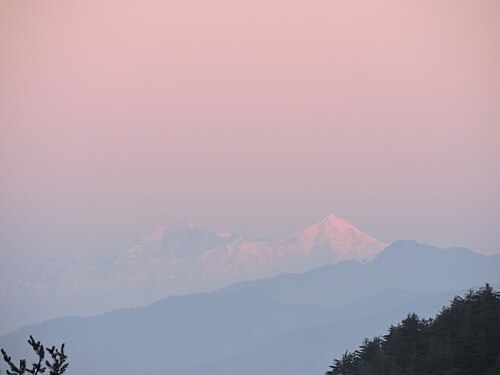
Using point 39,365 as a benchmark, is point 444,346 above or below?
above

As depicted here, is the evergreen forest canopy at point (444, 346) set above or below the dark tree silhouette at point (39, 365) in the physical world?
above

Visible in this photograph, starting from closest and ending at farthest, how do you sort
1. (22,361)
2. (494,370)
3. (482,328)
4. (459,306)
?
1. (22,361)
2. (494,370)
3. (482,328)
4. (459,306)

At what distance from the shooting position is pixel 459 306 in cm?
8712

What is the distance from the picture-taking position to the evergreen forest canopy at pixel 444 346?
76562 mm

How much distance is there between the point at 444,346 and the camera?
3127 inches

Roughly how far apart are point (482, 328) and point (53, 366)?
45.4 metres

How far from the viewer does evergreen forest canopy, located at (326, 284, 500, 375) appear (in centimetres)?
7656

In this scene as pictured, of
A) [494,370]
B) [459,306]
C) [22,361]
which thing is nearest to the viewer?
[22,361]

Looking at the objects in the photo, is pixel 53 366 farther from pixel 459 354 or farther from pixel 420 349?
pixel 420 349

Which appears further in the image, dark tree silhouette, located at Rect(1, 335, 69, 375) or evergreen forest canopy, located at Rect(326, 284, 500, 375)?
evergreen forest canopy, located at Rect(326, 284, 500, 375)

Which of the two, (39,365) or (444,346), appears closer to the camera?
(39,365)

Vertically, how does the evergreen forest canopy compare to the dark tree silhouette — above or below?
above

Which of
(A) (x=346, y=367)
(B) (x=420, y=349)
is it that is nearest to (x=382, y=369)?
(B) (x=420, y=349)

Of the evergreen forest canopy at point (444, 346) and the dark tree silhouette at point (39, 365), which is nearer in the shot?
the dark tree silhouette at point (39, 365)
